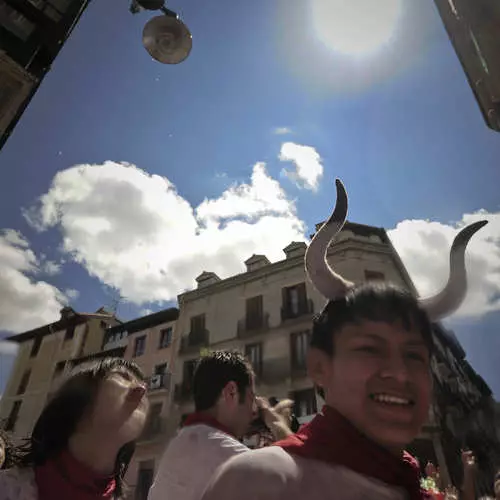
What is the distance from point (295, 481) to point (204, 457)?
1092mm

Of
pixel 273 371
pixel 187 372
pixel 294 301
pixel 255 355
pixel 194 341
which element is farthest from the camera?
pixel 194 341

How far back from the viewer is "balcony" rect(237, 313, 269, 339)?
18656 mm

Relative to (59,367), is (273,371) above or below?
below

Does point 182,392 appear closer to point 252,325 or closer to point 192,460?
point 252,325

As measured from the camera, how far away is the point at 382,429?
0.88 metres

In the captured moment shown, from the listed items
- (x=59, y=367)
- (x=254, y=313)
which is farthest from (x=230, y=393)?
(x=59, y=367)

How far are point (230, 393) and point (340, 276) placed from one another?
1158 mm

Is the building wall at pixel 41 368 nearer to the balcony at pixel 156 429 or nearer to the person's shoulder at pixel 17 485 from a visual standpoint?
the balcony at pixel 156 429

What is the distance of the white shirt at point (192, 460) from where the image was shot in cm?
160

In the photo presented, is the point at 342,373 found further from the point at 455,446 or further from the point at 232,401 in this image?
the point at 455,446

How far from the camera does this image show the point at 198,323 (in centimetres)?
2120

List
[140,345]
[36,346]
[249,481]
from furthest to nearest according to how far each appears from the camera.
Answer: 1. [36,346]
2. [140,345]
3. [249,481]

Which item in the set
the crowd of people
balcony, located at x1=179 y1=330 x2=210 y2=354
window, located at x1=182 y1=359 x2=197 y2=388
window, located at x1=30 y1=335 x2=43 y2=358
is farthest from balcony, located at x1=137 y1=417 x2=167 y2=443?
the crowd of people

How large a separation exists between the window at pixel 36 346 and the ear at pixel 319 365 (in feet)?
107
